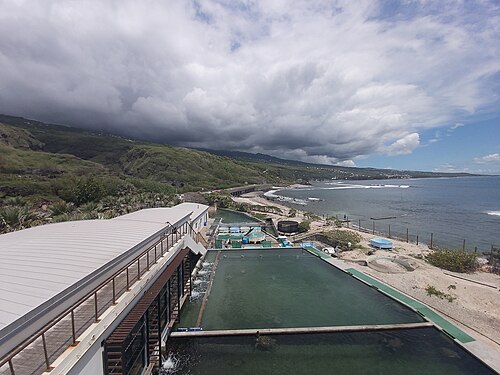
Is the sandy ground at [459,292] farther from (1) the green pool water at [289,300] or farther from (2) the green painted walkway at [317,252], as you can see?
(1) the green pool water at [289,300]

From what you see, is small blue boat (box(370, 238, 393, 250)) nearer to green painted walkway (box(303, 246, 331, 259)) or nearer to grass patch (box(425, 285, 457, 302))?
green painted walkway (box(303, 246, 331, 259))

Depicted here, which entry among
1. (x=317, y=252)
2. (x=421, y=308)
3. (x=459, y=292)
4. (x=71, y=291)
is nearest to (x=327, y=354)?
(x=421, y=308)

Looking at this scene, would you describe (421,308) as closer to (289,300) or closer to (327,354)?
(327,354)

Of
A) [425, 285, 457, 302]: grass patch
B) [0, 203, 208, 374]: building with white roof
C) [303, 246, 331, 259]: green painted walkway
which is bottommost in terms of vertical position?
[425, 285, 457, 302]: grass patch

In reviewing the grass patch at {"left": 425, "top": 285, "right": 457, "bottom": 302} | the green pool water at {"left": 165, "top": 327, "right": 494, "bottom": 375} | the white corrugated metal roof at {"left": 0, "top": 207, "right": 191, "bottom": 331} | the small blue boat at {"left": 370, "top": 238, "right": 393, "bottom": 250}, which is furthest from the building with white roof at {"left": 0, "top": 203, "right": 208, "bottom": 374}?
the small blue boat at {"left": 370, "top": 238, "right": 393, "bottom": 250}

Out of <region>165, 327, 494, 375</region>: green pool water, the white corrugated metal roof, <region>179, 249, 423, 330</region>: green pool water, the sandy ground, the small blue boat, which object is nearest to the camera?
the white corrugated metal roof

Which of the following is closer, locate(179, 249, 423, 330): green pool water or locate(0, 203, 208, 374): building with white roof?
locate(0, 203, 208, 374): building with white roof
